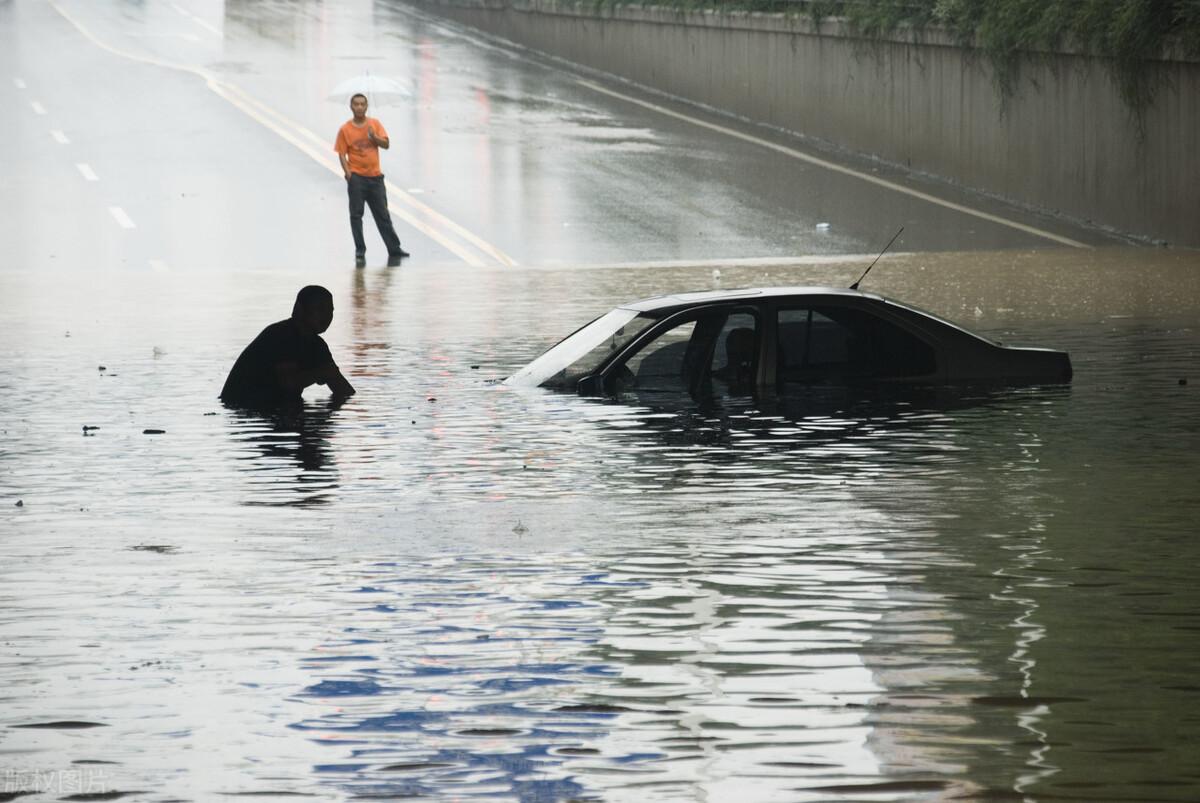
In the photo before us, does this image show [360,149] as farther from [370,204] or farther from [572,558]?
[572,558]

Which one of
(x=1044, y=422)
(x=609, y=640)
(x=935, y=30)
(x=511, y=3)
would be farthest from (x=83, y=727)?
(x=511, y=3)

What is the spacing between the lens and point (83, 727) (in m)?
6.89

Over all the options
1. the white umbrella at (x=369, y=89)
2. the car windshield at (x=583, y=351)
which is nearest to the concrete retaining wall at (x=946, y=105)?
the white umbrella at (x=369, y=89)

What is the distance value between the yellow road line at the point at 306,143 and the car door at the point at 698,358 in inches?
454

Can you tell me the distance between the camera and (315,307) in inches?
544

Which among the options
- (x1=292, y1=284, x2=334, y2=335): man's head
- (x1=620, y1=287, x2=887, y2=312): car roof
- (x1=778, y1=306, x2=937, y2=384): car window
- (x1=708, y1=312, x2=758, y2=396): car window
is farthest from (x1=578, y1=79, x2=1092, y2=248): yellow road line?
(x1=292, y1=284, x2=334, y2=335): man's head

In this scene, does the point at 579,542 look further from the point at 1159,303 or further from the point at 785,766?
the point at 1159,303

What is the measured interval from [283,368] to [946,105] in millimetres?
21200

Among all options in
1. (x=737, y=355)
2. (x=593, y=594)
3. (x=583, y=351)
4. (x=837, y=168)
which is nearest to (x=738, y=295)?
(x=737, y=355)

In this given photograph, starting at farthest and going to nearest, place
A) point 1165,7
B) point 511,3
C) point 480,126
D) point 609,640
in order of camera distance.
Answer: point 511,3
point 480,126
point 1165,7
point 609,640

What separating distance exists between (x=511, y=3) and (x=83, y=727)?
5138 cm

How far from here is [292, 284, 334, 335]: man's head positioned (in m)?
13.7

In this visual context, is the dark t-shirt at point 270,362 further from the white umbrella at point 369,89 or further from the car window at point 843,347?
the white umbrella at point 369,89

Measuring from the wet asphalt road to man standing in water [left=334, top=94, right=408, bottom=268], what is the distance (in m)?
0.47
